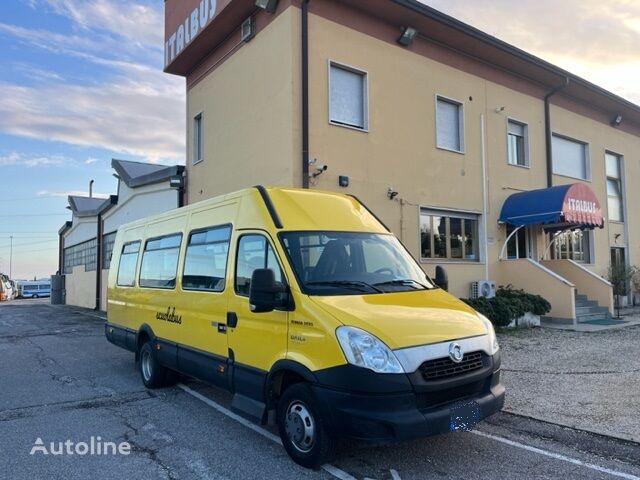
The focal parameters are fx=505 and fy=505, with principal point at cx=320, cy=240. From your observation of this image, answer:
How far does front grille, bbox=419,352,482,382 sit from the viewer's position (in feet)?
13.5

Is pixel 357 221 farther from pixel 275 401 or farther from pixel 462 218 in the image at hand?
pixel 462 218

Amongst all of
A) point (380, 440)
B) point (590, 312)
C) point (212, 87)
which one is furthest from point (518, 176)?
point (380, 440)

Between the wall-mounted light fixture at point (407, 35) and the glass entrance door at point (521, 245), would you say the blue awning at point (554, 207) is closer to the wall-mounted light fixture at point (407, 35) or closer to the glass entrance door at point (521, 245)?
the glass entrance door at point (521, 245)

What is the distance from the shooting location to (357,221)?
5.90m

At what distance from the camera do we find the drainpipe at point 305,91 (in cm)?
1113

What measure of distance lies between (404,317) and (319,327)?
0.75 m

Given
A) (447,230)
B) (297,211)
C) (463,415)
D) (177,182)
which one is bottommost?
(463,415)

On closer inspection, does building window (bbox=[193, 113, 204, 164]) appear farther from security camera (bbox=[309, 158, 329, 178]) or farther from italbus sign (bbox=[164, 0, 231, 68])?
security camera (bbox=[309, 158, 329, 178])

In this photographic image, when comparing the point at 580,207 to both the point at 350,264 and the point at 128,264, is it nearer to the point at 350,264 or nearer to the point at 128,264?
the point at 350,264

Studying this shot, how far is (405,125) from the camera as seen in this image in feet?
43.5

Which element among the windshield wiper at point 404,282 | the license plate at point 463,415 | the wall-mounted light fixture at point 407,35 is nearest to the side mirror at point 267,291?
the windshield wiper at point 404,282

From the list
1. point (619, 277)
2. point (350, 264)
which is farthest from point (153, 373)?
point (619, 277)

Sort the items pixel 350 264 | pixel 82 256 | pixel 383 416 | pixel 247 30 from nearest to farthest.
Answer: pixel 383 416, pixel 350 264, pixel 247 30, pixel 82 256

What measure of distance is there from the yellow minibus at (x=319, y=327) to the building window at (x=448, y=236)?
7.62 metres
